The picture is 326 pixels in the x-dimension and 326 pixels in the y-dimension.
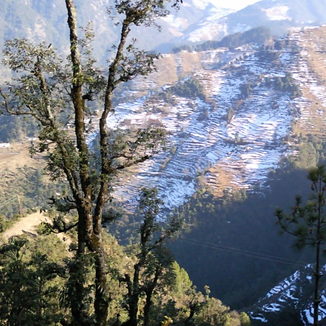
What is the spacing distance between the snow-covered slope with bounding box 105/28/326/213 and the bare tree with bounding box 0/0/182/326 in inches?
3375

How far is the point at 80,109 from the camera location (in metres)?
7.87

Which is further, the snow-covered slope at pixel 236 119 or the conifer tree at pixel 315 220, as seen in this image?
the snow-covered slope at pixel 236 119

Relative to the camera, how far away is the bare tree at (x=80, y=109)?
298 inches

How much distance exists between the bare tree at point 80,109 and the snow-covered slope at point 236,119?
281 feet

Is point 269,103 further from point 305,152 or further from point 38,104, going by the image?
point 38,104

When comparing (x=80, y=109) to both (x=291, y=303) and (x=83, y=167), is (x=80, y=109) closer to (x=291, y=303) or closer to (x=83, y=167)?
(x=83, y=167)

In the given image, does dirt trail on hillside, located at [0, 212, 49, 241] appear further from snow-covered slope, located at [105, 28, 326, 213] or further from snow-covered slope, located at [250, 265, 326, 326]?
snow-covered slope, located at [105, 28, 326, 213]

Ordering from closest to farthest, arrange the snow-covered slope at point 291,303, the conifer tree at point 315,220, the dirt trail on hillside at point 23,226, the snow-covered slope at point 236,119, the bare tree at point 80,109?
1. the bare tree at point 80,109
2. the conifer tree at point 315,220
3. the dirt trail on hillside at point 23,226
4. the snow-covered slope at point 291,303
5. the snow-covered slope at point 236,119

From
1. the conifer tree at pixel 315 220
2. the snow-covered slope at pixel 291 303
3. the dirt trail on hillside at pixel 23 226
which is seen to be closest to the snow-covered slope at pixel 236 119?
the snow-covered slope at pixel 291 303

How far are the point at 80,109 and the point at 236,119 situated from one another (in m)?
124

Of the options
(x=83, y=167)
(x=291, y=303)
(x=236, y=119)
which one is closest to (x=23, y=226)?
(x=83, y=167)

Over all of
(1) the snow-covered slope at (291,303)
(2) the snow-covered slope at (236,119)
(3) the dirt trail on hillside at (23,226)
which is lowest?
(1) the snow-covered slope at (291,303)

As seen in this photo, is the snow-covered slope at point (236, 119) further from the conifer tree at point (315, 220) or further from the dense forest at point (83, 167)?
the dense forest at point (83, 167)

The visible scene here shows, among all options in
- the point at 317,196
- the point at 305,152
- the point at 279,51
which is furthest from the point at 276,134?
the point at 317,196
